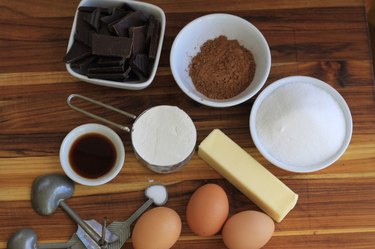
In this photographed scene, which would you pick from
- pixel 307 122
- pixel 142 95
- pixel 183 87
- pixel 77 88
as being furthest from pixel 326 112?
pixel 77 88

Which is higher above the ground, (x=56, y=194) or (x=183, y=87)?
(x=183, y=87)

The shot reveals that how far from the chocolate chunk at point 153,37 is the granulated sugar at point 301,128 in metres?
0.29

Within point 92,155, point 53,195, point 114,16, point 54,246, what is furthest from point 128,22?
point 54,246

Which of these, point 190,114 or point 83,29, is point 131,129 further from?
point 83,29

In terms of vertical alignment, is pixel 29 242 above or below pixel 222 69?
below

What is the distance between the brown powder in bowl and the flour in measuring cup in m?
0.10

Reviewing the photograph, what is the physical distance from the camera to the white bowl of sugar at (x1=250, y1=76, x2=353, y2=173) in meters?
1.13

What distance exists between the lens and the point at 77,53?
46.0 inches

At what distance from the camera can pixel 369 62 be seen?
126 centimetres

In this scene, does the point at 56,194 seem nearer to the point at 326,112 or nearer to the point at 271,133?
the point at 271,133

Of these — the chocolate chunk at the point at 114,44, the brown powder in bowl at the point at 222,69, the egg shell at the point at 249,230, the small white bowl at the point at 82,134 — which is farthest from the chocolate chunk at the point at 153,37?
the egg shell at the point at 249,230

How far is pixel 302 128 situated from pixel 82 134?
0.51 meters

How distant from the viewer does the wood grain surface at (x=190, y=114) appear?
1168 millimetres

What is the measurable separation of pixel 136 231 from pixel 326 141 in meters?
0.47
